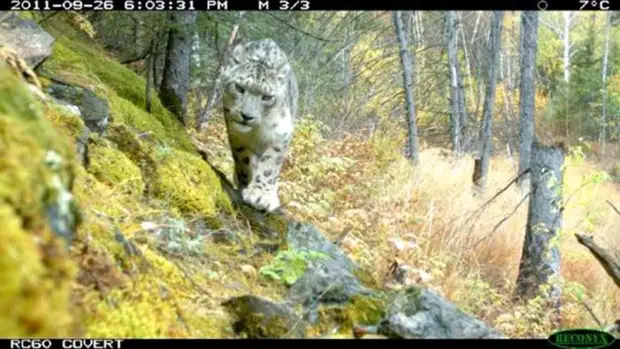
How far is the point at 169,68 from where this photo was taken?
6621 mm

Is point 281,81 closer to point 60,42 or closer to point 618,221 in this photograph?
point 60,42

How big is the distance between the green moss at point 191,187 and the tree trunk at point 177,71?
68.2 inches

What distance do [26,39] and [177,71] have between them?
8.59 feet

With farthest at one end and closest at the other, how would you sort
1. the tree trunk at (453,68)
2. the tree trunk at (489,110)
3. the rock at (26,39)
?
the tree trunk at (453,68), the tree trunk at (489,110), the rock at (26,39)

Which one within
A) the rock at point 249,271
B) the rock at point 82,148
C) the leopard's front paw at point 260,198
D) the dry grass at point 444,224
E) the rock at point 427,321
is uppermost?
the rock at point 82,148

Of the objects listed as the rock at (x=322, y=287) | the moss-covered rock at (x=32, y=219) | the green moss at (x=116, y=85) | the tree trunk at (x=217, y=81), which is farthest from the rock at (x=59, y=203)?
the tree trunk at (x=217, y=81)

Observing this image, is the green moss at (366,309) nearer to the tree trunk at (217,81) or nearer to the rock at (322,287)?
the rock at (322,287)

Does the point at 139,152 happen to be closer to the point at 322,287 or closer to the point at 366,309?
the point at 322,287

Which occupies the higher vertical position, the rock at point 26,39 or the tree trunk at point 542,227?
the rock at point 26,39

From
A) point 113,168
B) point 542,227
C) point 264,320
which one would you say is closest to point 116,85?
point 113,168

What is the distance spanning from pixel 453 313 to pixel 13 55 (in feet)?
6.72

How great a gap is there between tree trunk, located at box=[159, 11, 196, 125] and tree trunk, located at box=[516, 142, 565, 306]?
2983mm

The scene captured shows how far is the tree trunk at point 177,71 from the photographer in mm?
6402

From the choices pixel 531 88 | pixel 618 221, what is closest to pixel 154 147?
pixel 531 88
